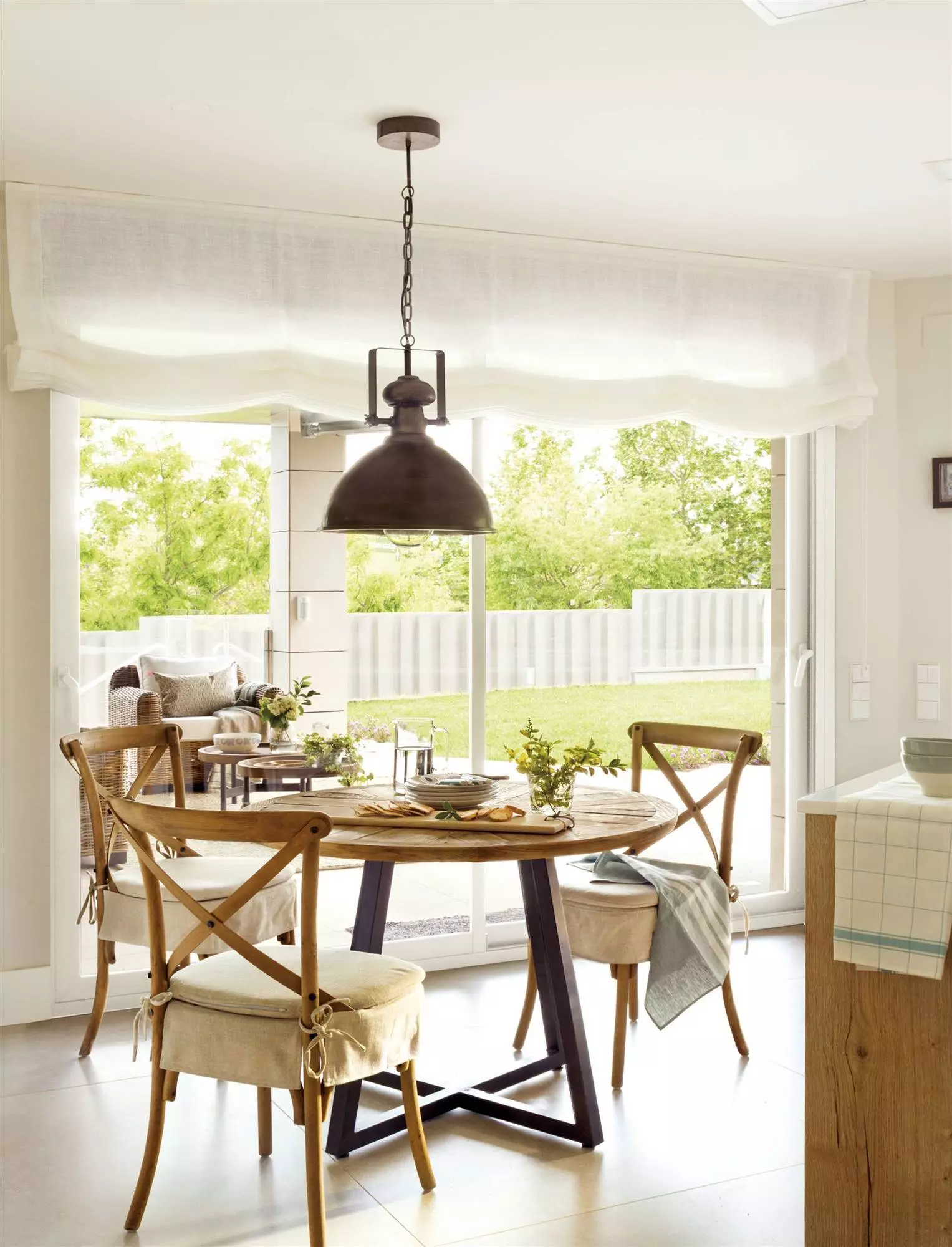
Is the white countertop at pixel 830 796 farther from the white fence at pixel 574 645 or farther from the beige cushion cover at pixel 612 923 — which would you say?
the white fence at pixel 574 645

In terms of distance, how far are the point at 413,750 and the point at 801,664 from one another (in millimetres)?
2210

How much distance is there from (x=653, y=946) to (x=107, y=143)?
275 cm

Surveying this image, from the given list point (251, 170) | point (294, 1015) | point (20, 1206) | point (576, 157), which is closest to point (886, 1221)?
point (294, 1015)

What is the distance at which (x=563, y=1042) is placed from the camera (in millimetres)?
2959

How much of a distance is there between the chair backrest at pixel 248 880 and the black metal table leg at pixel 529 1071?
1.78ft

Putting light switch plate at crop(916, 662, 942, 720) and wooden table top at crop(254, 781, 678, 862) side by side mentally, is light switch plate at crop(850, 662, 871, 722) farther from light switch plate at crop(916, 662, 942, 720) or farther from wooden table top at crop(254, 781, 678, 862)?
wooden table top at crop(254, 781, 678, 862)

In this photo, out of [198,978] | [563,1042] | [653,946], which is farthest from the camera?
[653,946]

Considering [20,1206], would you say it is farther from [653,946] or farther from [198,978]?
[653,946]

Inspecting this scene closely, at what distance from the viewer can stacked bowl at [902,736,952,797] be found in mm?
2238

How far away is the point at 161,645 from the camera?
13.3 feet

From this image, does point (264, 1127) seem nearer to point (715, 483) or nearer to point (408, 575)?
point (408, 575)

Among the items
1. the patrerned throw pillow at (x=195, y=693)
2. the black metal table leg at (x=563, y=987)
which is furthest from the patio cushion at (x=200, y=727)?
the black metal table leg at (x=563, y=987)

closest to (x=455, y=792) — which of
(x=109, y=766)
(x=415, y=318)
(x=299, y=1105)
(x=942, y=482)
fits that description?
(x=299, y=1105)

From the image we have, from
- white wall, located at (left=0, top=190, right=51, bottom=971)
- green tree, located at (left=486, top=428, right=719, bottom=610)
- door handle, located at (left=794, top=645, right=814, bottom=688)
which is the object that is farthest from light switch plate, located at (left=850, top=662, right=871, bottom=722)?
white wall, located at (left=0, top=190, right=51, bottom=971)
